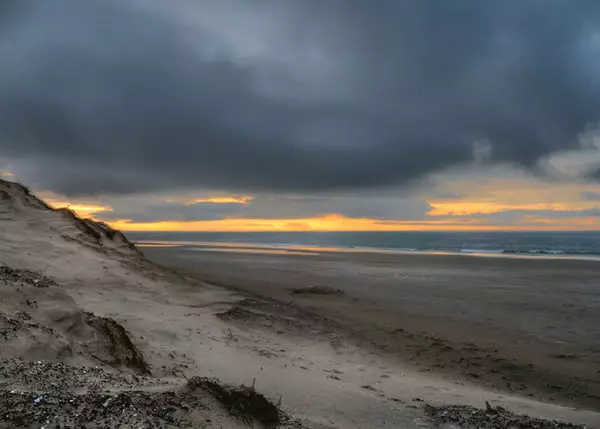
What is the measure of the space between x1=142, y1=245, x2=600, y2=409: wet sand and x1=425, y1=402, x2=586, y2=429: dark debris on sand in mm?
2697

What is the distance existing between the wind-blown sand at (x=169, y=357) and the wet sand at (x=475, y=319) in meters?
0.55

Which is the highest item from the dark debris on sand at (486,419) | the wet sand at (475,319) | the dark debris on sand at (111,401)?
the dark debris on sand at (111,401)

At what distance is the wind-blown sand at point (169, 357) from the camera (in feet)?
12.0

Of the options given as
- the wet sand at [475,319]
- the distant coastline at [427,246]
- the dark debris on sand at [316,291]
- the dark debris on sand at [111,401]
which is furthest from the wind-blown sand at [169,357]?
the distant coastline at [427,246]

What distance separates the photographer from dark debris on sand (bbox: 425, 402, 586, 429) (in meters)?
5.07

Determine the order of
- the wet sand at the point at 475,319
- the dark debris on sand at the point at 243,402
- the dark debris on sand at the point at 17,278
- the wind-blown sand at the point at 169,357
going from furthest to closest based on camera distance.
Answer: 1. the wet sand at the point at 475,319
2. the dark debris on sand at the point at 17,278
3. the dark debris on sand at the point at 243,402
4. the wind-blown sand at the point at 169,357

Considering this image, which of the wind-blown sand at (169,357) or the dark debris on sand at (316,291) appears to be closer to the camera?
the wind-blown sand at (169,357)

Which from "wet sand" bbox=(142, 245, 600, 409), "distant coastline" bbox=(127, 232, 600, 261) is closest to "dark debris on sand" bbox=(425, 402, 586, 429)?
"wet sand" bbox=(142, 245, 600, 409)

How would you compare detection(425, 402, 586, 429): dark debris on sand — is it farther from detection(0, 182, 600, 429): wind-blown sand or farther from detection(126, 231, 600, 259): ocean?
detection(126, 231, 600, 259): ocean

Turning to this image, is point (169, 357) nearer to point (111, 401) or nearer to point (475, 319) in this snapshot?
point (111, 401)

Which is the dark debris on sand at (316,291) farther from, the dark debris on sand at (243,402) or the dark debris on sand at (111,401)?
the dark debris on sand at (243,402)

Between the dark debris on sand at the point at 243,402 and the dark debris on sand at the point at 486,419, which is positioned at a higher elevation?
the dark debris on sand at the point at 243,402

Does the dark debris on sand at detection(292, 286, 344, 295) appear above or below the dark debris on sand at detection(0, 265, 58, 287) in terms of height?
below

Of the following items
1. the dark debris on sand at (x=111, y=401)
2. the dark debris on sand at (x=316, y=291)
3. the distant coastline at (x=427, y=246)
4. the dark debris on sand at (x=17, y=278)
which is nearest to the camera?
the dark debris on sand at (x=111, y=401)
